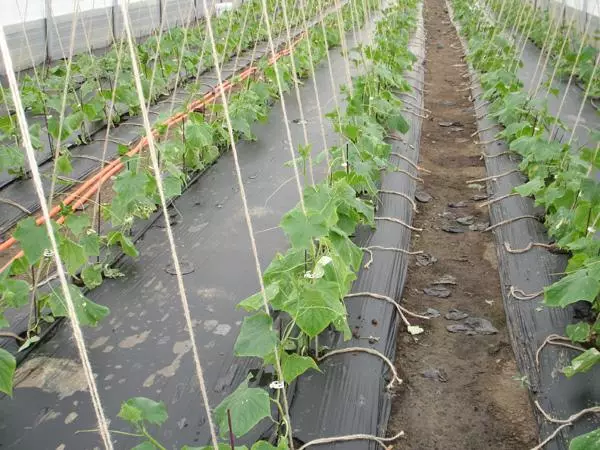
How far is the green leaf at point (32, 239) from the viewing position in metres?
2.57

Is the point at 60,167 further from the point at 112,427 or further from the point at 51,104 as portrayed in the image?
the point at 112,427

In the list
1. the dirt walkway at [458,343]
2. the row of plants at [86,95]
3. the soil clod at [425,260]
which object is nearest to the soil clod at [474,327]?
the dirt walkway at [458,343]

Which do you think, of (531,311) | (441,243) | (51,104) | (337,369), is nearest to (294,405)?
(337,369)

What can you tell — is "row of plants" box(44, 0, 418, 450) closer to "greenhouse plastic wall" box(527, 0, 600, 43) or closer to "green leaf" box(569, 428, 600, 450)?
"green leaf" box(569, 428, 600, 450)

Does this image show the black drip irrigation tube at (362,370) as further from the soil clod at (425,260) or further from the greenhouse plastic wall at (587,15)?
the greenhouse plastic wall at (587,15)

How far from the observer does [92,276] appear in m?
3.14

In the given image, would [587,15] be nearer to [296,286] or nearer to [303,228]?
[303,228]

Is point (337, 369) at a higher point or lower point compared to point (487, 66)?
higher

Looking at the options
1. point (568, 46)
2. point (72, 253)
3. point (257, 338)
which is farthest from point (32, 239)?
point (568, 46)

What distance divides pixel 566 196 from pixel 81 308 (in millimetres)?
2868

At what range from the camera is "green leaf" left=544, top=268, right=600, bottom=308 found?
2.41 metres

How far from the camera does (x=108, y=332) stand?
2871 mm

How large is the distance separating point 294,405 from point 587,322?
166cm

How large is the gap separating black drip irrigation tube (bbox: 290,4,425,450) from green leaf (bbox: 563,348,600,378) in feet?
2.64
